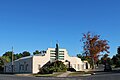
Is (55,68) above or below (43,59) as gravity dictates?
below

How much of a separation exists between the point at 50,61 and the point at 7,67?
24783 millimetres

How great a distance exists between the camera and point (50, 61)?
7150 cm

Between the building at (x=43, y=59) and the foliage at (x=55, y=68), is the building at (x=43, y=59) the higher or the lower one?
the higher one

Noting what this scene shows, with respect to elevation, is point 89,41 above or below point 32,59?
above

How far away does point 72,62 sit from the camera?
78625mm

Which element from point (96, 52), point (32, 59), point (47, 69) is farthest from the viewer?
point (96, 52)

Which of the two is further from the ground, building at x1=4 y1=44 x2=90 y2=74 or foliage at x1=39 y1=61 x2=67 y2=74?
building at x1=4 y1=44 x2=90 y2=74

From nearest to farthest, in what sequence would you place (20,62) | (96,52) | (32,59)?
(32,59)
(20,62)
(96,52)

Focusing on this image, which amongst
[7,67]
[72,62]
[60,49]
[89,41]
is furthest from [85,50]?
[7,67]

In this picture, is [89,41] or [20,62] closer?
[20,62]

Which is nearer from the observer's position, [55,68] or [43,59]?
[55,68]

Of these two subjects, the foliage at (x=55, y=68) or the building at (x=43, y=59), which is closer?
the foliage at (x=55, y=68)

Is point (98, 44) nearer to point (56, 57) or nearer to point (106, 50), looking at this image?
point (106, 50)

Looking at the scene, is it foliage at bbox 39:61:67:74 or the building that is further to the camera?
the building
